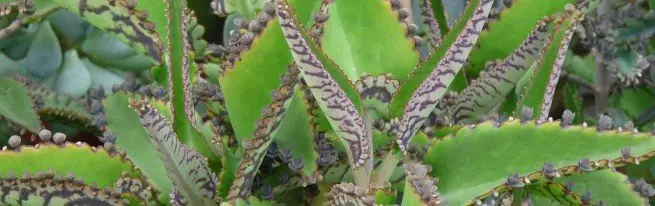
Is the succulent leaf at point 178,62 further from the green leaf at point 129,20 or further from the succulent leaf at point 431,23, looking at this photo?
the succulent leaf at point 431,23

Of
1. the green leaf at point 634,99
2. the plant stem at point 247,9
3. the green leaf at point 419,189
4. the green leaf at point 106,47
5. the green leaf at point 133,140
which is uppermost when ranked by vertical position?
the green leaf at point 419,189

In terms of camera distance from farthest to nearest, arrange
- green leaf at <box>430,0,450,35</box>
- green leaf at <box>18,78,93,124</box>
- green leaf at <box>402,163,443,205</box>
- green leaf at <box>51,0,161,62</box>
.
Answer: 1. green leaf at <box>18,78,93,124</box>
2. green leaf at <box>430,0,450,35</box>
3. green leaf at <box>51,0,161,62</box>
4. green leaf at <box>402,163,443,205</box>

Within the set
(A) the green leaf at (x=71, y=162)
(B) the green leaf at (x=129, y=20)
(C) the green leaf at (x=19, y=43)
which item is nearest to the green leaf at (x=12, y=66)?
(C) the green leaf at (x=19, y=43)

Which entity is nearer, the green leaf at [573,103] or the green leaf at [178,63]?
the green leaf at [178,63]

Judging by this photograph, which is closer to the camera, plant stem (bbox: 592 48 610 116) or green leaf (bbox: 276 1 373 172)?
green leaf (bbox: 276 1 373 172)

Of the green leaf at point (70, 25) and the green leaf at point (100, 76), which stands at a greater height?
the green leaf at point (70, 25)

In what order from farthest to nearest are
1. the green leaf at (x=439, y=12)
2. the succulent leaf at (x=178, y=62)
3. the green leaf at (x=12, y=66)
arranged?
the green leaf at (x=12, y=66)
the green leaf at (x=439, y=12)
the succulent leaf at (x=178, y=62)

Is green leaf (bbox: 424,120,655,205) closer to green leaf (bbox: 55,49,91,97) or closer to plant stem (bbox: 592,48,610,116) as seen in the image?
plant stem (bbox: 592,48,610,116)

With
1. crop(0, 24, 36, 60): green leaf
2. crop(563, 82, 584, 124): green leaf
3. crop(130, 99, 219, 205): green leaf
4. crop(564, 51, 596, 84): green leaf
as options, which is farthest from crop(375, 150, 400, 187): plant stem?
crop(0, 24, 36, 60): green leaf

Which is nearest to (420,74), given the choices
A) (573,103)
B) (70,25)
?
(573,103)
